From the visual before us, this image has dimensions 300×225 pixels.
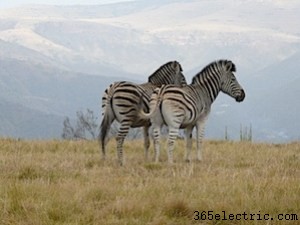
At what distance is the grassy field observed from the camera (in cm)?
797

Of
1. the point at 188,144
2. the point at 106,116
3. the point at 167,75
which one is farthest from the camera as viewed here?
the point at 167,75

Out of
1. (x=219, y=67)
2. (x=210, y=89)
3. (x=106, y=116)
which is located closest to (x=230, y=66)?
(x=219, y=67)

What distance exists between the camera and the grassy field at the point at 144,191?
797 centimetres

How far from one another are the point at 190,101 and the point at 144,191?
4.76 metres

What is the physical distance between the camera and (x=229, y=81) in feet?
49.3

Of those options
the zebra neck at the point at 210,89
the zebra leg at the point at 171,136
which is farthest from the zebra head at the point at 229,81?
the zebra leg at the point at 171,136

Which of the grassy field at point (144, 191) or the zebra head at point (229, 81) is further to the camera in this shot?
the zebra head at point (229, 81)

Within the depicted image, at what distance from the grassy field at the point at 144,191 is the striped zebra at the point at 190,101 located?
2.46 ft

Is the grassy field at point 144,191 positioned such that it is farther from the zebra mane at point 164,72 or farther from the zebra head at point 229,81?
the zebra mane at point 164,72

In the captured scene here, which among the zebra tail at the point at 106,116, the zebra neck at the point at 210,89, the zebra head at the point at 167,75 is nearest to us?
the zebra tail at the point at 106,116

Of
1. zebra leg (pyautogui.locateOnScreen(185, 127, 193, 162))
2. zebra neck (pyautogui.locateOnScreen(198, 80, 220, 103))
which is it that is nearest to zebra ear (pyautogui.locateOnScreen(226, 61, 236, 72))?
zebra neck (pyautogui.locateOnScreen(198, 80, 220, 103))

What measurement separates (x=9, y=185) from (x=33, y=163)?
9.53 ft

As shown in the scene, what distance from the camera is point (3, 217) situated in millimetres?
7777

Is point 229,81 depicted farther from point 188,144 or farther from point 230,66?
point 188,144
